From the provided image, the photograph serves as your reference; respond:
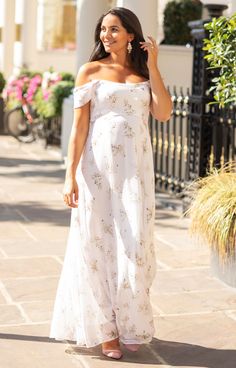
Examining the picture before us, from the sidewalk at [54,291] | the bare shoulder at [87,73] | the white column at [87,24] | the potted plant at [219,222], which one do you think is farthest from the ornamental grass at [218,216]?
the white column at [87,24]

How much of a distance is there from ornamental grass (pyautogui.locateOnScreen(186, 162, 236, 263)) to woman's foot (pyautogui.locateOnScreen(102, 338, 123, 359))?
1.60m

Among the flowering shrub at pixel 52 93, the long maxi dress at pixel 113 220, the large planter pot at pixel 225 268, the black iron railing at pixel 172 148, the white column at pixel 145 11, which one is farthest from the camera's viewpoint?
the flowering shrub at pixel 52 93

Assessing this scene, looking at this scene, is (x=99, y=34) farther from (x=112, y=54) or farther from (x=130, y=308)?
(x=130, y=308)

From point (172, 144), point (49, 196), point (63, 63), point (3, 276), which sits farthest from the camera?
point (63, 63)

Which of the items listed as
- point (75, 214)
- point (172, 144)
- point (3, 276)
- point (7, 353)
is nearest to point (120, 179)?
point (75, 214)

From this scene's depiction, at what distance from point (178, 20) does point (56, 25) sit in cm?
1490

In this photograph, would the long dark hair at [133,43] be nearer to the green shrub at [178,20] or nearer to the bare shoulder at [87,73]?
the bare shoulder at [87,73]

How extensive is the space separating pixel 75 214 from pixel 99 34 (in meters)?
1.05

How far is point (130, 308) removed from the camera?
470cm

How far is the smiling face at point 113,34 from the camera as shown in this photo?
468 centimetres

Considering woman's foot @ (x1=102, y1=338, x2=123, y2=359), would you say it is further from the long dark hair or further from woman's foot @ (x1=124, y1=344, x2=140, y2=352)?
the long dark hair

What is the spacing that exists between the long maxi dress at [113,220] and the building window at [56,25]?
23.9 meters

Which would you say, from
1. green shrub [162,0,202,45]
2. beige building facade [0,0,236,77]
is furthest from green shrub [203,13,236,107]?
green shrub [162,0,202,45]

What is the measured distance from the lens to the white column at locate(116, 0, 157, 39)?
10289 mm
